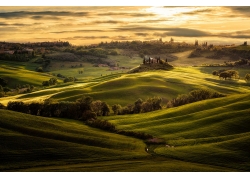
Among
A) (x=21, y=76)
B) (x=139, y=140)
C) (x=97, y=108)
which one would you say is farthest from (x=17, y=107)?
(x=21, y=76)

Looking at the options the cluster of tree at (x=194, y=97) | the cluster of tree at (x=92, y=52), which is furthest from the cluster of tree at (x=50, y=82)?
the cluster of tree at (x=194, y=97)

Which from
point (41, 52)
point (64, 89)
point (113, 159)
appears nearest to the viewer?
point (113, 159)

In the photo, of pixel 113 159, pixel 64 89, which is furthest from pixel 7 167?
pixel 64 89

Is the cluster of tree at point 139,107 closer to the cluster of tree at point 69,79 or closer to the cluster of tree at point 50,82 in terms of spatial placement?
the cluster of tree at point 50,82

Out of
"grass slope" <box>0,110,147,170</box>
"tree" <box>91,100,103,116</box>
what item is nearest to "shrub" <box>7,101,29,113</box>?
"grass slope" <box>0,110,147,170</box>

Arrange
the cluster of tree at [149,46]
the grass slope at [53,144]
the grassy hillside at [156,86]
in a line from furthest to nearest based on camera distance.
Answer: the grassy hillside at [156,86]
the cluster of tree at [149,46]
the grass slope at [53,144]

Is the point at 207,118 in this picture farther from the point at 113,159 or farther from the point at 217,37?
the point at 113,159

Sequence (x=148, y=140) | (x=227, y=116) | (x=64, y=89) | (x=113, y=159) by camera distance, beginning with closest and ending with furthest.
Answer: (x=113, y=159)
(x=148, y=140)
(x=227, y=116)
(x=64, y=89)
